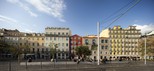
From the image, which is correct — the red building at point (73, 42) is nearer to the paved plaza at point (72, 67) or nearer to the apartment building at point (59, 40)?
the apartment building at point (59, 40)

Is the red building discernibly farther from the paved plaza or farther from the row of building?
the paved plaza

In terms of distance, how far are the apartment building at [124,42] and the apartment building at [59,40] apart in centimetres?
2131

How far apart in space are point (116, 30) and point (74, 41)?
2111 cm

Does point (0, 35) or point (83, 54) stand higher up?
point (0, 35)

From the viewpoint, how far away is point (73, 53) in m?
84.9

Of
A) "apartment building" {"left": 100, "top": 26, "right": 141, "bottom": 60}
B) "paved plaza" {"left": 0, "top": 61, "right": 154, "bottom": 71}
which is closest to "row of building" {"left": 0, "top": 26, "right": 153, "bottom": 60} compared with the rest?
"apartment building" {"left": 100, "top": 26, "right": 141, "bottom": 60}

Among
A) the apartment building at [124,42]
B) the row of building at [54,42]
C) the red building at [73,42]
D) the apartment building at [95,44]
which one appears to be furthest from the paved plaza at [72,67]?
the apartment building at [124,42]

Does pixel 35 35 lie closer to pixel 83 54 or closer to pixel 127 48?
pixel 83 54

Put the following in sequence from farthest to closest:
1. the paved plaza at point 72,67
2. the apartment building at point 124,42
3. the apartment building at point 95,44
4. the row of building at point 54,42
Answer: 1. the apartment building at point 124,42
2. the apartment building at point 95,44
3. the row of building at point 54,42
4. the paved plaza at point 72,67

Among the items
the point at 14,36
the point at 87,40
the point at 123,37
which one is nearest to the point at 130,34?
the point at 123,37

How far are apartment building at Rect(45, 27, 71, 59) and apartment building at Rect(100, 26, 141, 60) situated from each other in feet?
69.9

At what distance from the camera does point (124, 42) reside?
302 ft

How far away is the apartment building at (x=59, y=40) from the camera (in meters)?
80.7

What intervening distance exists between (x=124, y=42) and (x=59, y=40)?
30.7 m
